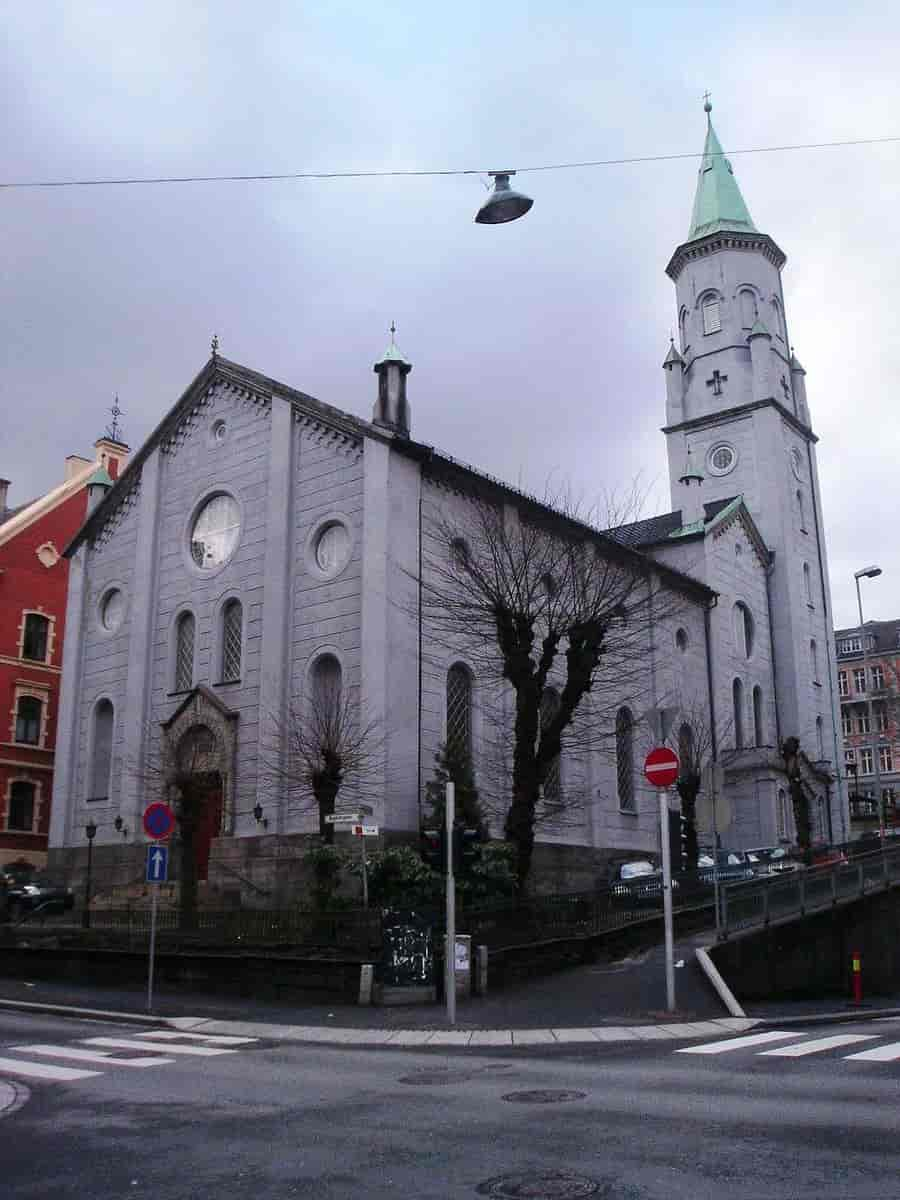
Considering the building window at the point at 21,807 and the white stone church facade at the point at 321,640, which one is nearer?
the white stone church facade at the point at 321,640

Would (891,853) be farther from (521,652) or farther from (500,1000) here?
(500,1000)

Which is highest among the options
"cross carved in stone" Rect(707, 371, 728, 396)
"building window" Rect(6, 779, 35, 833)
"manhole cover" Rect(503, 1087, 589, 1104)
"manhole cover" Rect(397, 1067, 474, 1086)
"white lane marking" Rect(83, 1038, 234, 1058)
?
"cross carved in stone" Rect(707, 371, 728, 396)

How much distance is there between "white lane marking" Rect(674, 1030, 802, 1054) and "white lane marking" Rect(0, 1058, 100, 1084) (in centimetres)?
664

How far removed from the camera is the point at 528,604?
26484 millimetres

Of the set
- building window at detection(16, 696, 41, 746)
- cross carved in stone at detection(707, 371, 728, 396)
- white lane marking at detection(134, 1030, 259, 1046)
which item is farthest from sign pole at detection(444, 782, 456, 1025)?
cross carved in stone at detection(707, 371, 728, 396)

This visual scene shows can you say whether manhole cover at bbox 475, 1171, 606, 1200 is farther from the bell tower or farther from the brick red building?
the bell tower

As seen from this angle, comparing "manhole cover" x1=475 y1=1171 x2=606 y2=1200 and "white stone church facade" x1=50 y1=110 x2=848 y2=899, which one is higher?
"white stone church facade" x1=50 y1=110 x2=848 y2=899

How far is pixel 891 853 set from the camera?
87.1 feet

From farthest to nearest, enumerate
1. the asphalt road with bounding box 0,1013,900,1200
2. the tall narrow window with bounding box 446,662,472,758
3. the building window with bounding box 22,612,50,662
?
the building window with bounding box 22,612,50,662, the tall narrow window with bounding box 446,662,472,758, the asphalt road with bounding box 0,1013,900,1200

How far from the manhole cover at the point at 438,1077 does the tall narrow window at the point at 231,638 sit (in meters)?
23.6

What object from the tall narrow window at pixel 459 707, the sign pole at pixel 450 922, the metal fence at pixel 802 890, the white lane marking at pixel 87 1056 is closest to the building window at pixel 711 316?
the tall narrow window at pixel 459 707

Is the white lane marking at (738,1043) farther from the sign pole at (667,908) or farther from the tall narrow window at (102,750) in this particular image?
the tall narrow window at (102,750)

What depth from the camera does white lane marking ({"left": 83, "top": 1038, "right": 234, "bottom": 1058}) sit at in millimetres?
13820

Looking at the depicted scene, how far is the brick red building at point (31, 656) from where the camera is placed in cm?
4509
